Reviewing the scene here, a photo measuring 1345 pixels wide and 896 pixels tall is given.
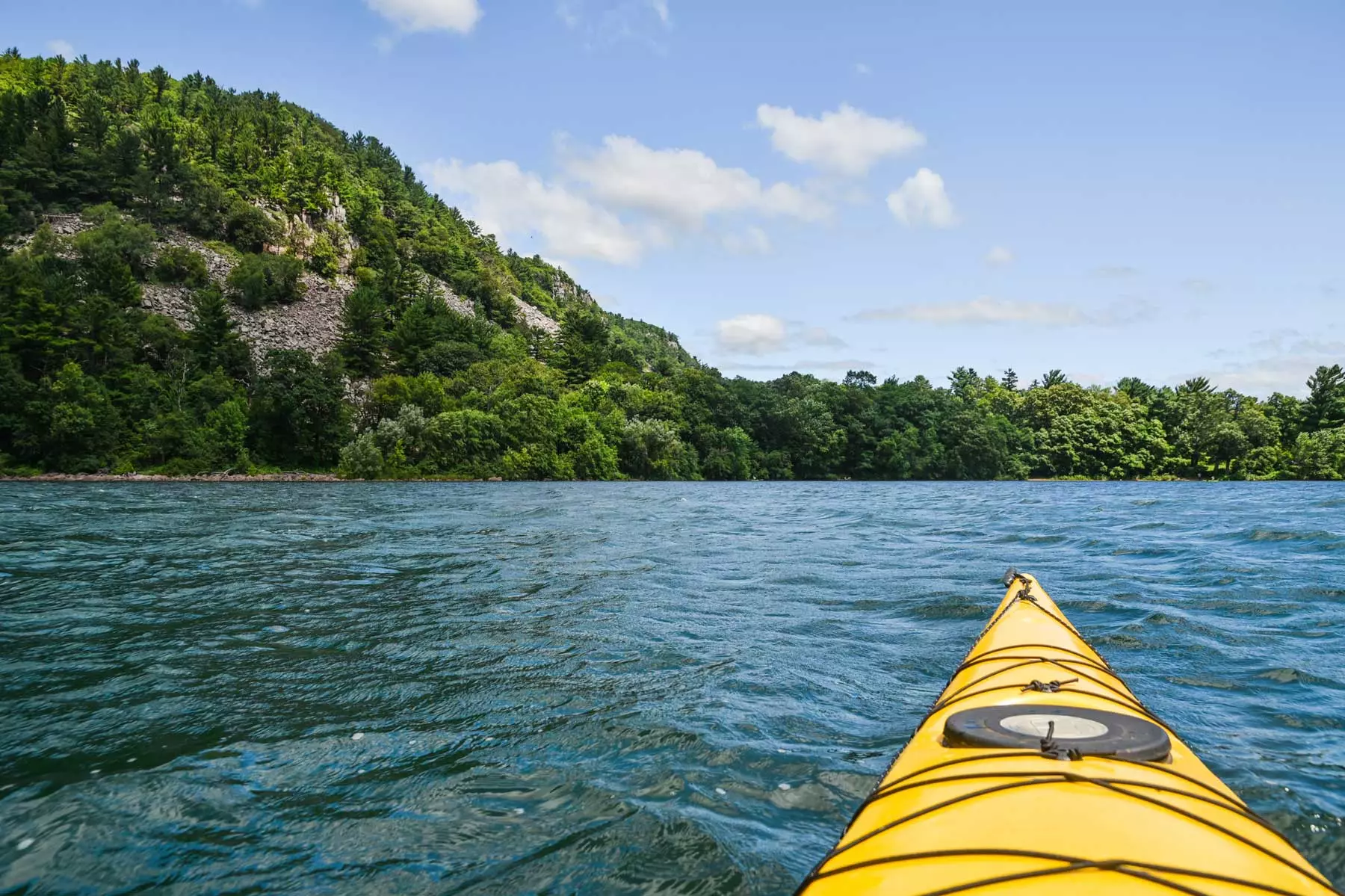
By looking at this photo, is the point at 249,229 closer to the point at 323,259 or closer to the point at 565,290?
the point at 323,259

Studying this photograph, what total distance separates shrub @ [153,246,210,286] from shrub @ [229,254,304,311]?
2.47 m

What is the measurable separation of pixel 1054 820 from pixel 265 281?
3157 inches

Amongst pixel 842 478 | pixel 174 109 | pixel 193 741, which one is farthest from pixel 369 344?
pixel 193 741

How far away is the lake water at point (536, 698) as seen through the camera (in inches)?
126

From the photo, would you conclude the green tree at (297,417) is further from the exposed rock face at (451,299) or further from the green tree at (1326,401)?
the green tree at (1326,401)

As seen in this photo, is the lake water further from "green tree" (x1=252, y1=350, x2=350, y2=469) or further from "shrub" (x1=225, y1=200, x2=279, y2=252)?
"shrub" (x1=225, y1=200, x2=279, y2=252)

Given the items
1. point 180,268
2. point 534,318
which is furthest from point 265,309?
point 534,318

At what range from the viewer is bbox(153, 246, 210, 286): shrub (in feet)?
214

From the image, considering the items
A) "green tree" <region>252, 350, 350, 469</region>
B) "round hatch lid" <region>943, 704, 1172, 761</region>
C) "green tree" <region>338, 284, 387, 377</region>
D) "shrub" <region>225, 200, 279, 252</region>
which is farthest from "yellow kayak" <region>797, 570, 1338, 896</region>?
"shrub" <region>225, 200, 279, 252</region>

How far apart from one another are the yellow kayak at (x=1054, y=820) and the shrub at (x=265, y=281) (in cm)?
7714

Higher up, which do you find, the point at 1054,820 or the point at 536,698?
the point at 1054,820

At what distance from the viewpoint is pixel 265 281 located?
228 ft

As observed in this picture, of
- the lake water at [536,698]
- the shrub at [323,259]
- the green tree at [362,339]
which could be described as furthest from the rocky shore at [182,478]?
the shrub at [323,259]

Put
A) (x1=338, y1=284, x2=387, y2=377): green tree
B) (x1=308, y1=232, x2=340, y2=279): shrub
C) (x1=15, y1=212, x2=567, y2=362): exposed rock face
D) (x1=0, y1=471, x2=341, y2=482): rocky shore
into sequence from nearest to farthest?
(x1=0, y1=471, x2=341, y2=482): rocky shore < (x1=15, y1=212, x2=567, y2=362): exposed rock face < (x1=338, y1=284, x2=387, y2=377): green tree < (x1=308, y1=232, x2=340, y2=279): shrub
